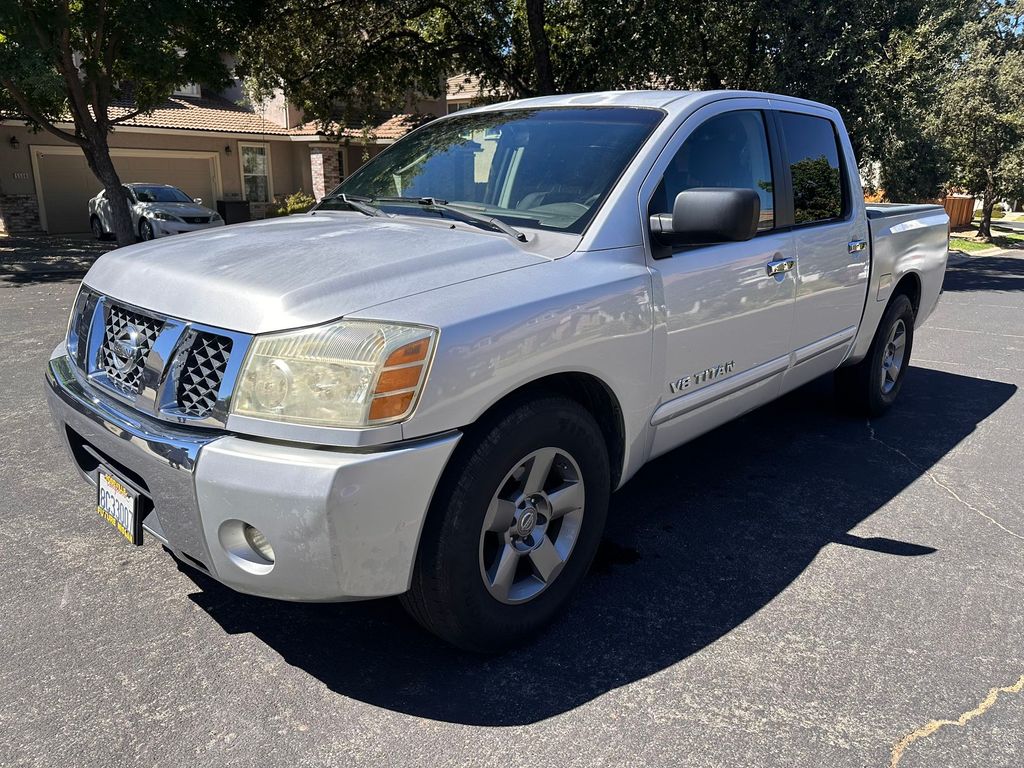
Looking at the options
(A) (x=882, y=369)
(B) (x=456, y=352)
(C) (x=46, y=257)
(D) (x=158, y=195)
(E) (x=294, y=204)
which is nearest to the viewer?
(B) (x=456, y=352)

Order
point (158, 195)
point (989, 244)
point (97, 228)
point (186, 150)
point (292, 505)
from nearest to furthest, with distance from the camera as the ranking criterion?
point (292, 505)
point (158, 195)
point (97, 228)
point (989, 244)
point (186, 150)

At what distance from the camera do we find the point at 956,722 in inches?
97.6

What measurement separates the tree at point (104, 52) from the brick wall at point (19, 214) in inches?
256

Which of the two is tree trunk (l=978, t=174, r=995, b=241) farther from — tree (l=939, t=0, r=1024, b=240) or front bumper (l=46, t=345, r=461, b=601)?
front bumper (l=46, t=345, r=461, b=601)

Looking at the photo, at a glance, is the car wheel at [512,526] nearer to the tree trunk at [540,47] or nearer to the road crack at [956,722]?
the road crack at [956,722]

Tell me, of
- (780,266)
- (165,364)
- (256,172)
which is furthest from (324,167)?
(165,364)

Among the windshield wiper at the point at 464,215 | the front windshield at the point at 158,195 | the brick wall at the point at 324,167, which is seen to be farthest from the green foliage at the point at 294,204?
the windshield wiper at the point at 464,215

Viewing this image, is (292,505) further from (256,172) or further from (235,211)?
(256,172)

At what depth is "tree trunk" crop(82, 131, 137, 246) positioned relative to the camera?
14.2 metres

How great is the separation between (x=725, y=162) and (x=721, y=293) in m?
0.69

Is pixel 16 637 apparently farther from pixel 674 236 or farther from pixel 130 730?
pixel 674 236

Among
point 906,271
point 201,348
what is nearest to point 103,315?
point 201,348

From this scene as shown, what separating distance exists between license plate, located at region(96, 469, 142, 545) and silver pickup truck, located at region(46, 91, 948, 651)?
0.5 inches

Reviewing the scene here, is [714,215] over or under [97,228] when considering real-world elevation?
over
